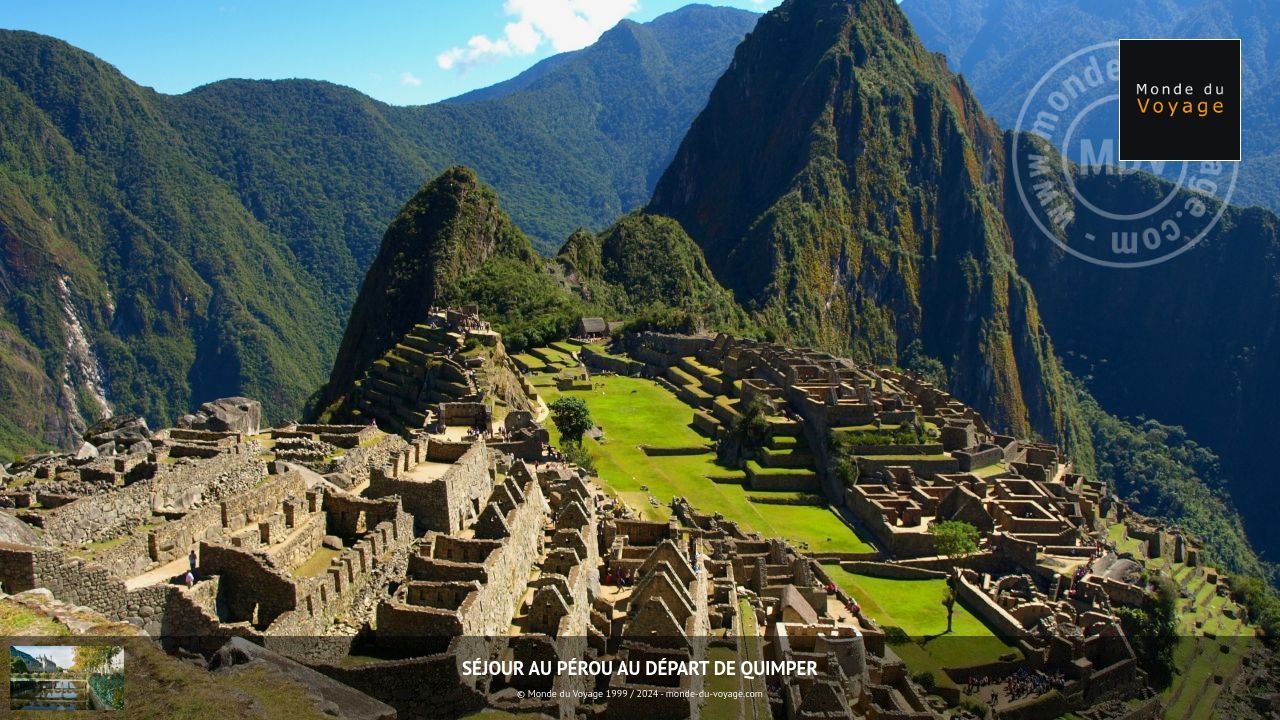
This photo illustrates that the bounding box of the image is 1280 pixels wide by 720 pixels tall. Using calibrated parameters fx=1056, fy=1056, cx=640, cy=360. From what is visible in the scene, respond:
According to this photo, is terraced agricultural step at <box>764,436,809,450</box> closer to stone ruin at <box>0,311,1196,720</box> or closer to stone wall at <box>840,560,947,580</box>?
stone wall at <box>840,560,947,580</box>

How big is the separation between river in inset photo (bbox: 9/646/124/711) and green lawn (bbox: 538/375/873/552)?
93.2 ft

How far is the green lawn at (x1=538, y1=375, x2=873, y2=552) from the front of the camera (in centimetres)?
5019

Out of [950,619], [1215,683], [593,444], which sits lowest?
[1215,683]

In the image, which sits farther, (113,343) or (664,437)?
(113,343)

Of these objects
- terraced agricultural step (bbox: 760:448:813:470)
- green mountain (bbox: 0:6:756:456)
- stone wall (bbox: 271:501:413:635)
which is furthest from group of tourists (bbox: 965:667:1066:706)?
green mountain (bbox: 0:6:756:456)

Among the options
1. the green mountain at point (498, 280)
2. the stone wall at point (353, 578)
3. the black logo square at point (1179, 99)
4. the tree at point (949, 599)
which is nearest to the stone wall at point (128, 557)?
the stone wall at point (353, 578)

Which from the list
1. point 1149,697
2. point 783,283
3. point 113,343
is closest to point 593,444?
point 1149,697

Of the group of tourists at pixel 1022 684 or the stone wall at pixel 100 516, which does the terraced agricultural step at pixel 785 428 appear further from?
the stone wall at pixel 100 516

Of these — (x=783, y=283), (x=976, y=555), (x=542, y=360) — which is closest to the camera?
(x=976, y=555)

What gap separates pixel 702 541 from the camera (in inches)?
1346

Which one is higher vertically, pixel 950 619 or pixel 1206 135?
pixel 1206 135

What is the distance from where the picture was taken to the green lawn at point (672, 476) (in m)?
50.2

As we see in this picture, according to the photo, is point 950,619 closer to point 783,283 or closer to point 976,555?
point 976,555

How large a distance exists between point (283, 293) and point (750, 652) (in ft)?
438
